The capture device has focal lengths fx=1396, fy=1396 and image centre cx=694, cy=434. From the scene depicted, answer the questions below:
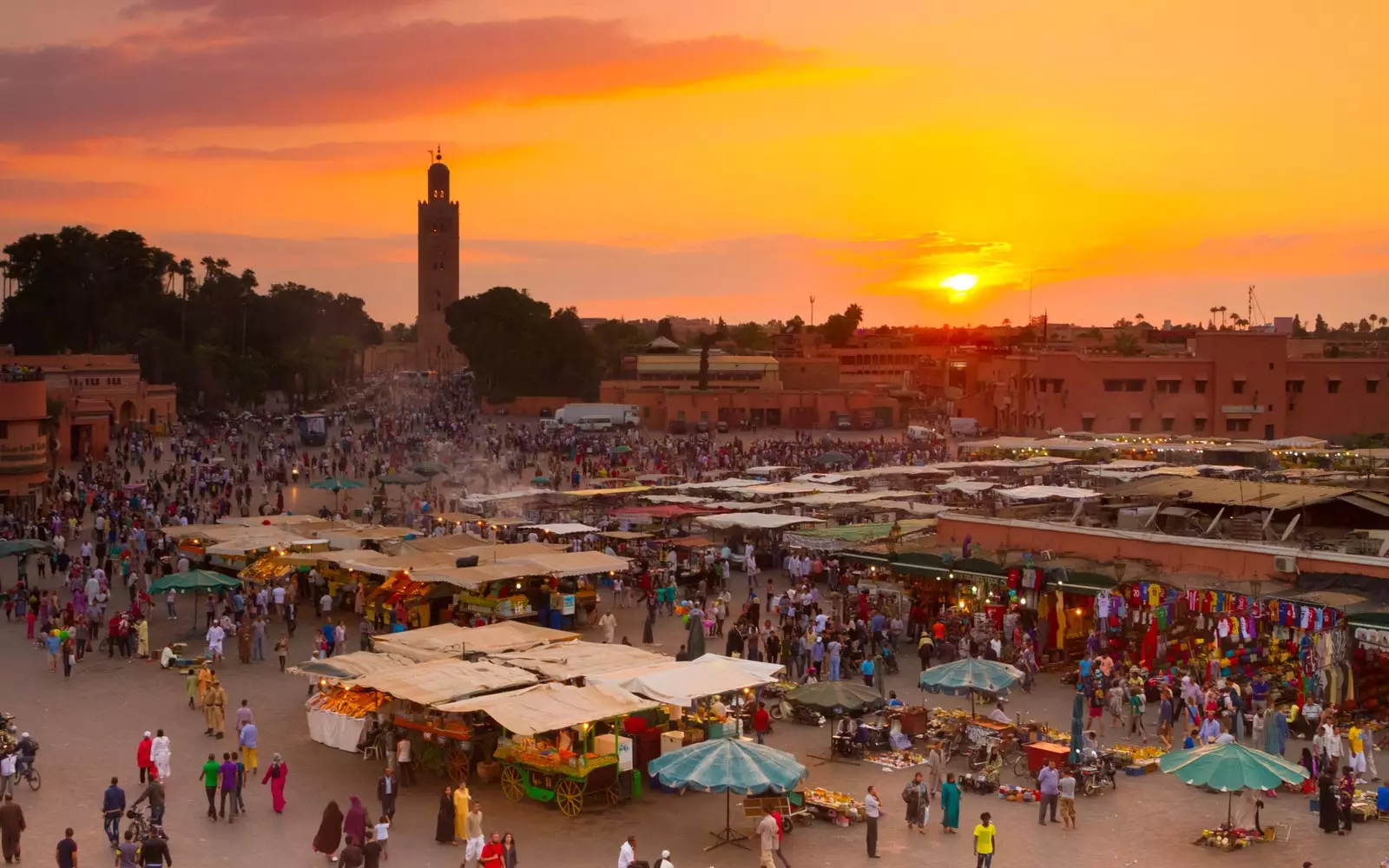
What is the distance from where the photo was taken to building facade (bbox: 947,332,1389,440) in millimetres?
64750

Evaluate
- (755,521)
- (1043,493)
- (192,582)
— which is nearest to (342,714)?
(192,582)

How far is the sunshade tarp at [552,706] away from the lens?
15969mm

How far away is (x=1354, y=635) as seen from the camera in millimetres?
19797

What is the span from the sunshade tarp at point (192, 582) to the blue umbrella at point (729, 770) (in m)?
13.4

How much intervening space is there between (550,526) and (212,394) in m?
59.8

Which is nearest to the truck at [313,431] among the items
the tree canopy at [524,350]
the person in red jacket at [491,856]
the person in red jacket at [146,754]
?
the tree canopy at [524,350]

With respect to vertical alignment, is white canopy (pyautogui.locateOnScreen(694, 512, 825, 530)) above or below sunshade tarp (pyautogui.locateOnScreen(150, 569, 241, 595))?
above

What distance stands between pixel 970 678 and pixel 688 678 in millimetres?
3990

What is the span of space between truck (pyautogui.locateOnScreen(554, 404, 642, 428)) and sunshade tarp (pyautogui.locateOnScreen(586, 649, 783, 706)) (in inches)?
2259

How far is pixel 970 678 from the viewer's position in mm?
18750

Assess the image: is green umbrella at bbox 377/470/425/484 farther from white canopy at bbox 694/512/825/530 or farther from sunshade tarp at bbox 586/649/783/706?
sunshade tarp at bbox 586/649/783/706

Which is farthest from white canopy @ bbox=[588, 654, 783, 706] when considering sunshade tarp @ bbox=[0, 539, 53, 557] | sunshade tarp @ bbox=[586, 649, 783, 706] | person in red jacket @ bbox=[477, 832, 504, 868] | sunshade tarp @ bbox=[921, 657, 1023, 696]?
sunshade tarp @ bbox=[0, 539, 53, 557]

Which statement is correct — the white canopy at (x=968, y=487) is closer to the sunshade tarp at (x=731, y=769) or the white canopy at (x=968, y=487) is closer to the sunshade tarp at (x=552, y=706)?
the sunshade tarp at (x=552, y=706)

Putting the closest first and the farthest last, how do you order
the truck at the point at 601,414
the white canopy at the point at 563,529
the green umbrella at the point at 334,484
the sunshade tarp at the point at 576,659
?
1. the sunshade tarp at the point at 576,659
2. the white canopy at the point at 563,529
3. the green umbrella at the point at 334,484
4. the truck at the point at 601,414
